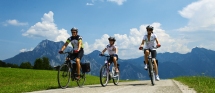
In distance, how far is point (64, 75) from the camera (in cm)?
1156

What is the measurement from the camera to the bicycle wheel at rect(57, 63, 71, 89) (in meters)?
11.2

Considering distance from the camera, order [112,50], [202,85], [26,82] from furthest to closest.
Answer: [26,82] < [112,50] < [202,85]

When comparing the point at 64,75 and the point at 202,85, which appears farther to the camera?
the point at 64,75

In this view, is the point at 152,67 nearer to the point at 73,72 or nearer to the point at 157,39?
the point at 157,39

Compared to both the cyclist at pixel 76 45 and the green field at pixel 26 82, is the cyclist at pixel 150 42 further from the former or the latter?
the green field at pixel 26 82

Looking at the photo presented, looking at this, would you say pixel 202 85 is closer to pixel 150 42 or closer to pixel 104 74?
pixel 150 42

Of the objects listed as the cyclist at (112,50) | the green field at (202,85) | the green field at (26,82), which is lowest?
the green field at (202,85)

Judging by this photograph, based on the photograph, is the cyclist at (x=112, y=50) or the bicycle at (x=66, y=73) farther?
the cyclist at (x=112, y=50)

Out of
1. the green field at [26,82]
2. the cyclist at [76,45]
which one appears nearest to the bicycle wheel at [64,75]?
the cyclist at [76,45]

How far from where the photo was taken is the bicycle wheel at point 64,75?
441 inches

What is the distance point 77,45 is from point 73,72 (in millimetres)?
1239

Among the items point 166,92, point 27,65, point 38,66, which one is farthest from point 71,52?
point 27,65

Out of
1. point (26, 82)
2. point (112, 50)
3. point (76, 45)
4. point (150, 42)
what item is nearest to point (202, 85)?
point (150, 42)

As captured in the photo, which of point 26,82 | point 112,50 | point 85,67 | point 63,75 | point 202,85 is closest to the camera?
point 202,85
